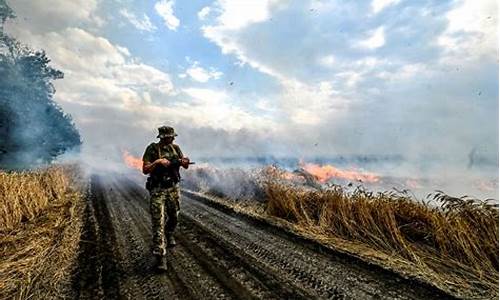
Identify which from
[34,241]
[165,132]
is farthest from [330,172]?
[34,241]

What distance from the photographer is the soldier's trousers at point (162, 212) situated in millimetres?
5625

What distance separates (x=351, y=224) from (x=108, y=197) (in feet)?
35.7

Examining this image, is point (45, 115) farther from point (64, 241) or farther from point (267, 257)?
point (267, 257)

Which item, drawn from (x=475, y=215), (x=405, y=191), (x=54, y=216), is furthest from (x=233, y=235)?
(x=54, y=216)

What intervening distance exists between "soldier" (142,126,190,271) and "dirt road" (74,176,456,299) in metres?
0.79

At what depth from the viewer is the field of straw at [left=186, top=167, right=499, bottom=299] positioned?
5.22m

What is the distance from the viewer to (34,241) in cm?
705

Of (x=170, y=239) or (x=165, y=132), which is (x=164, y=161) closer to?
(x=165, y=132)

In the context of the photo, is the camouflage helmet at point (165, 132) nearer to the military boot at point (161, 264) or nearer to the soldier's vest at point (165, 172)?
the soldier's vest at point (165, 172)

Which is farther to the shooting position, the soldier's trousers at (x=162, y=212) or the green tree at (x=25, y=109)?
the green tree at (x=25, y=109)

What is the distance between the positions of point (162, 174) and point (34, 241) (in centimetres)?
321

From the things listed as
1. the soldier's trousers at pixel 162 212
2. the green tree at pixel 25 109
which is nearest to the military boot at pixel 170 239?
the soldier's trousers at pixel 162 212

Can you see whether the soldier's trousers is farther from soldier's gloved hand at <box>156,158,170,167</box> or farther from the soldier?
soldier's gloved hand at <box>156,158,170,167</box>

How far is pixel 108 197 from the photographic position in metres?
15.0
